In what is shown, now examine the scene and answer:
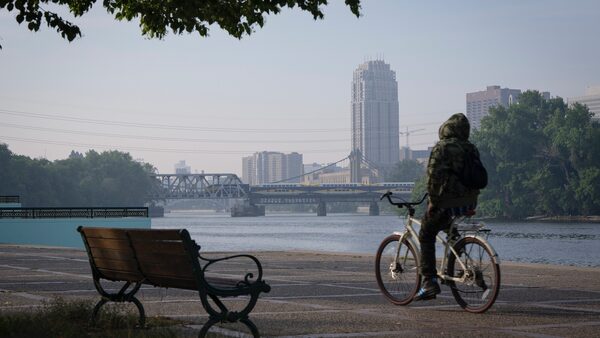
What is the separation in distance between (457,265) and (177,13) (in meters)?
3.80

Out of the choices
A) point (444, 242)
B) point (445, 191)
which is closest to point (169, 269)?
point (445, 191)

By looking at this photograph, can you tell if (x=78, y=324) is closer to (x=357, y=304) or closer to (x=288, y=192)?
(x=357, y=304)

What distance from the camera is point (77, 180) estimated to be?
452ft

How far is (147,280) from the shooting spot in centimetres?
745

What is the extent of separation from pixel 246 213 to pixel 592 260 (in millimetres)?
121208

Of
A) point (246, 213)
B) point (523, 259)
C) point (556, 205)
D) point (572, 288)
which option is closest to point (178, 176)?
point (246, 213)

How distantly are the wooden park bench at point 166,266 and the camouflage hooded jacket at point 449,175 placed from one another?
253 cm

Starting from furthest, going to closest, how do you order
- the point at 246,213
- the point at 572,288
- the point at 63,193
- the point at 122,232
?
1. the point at 246,213
2. the point at 63,193
3. the point at 572,288
4. the point at 122,232

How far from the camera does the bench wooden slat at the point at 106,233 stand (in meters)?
7.39

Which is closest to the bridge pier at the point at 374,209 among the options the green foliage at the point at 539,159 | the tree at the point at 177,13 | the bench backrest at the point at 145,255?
the green foliage at the point at 539,159

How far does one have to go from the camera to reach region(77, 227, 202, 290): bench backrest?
6664mm

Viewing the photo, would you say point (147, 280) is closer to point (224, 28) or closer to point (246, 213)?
point (224, 28)

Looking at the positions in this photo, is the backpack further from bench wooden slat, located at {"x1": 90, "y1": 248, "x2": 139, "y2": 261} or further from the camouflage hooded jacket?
bench wooden slat, located at {"x1": 90, "y1": 248, "x2": 139, "y2": 261}

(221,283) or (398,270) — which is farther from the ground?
(221,283)
